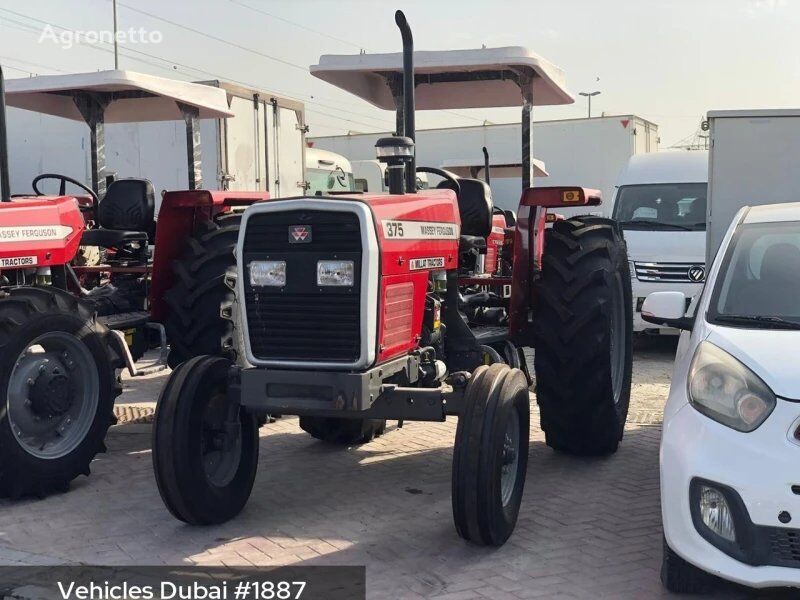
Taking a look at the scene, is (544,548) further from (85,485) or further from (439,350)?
(85,485)

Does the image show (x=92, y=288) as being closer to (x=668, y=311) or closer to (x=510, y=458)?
(x=510, y=458)

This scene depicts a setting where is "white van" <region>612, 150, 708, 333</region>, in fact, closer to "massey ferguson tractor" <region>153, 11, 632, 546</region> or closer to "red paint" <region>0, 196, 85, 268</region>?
"massey ferguson tractor" <region>153, 11, 632, 546</region>

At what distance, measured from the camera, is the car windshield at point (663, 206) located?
1107cm

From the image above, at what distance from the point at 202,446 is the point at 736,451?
254cm

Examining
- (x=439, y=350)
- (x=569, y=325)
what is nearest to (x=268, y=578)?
(x=439, y=350)

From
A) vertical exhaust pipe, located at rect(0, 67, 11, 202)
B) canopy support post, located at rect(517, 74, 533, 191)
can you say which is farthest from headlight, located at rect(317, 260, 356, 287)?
vertical exhaust pipe, located at rect(0, 67, 11, 202)

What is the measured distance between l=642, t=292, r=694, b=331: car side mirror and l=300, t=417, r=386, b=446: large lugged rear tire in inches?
93.3

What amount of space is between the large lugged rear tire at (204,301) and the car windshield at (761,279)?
288 centimetres

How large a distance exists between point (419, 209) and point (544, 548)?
1739 millimetres

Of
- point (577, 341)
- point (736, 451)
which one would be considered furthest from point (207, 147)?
point (736, 451)

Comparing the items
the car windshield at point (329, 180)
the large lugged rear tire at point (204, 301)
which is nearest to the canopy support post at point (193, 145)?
the large lugged rear tire at point (204, 301)

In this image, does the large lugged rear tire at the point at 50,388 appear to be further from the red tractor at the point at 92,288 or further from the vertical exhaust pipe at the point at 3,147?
the vertical exhaust pipe at the point at 3,147

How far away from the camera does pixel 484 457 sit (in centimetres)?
410

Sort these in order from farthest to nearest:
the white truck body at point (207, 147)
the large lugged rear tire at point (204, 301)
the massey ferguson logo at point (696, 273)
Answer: the white truck body at point (207, 147)
the massey ferguson logo at point (696, 273)
the large lugged rear tire at point (204, 301)
